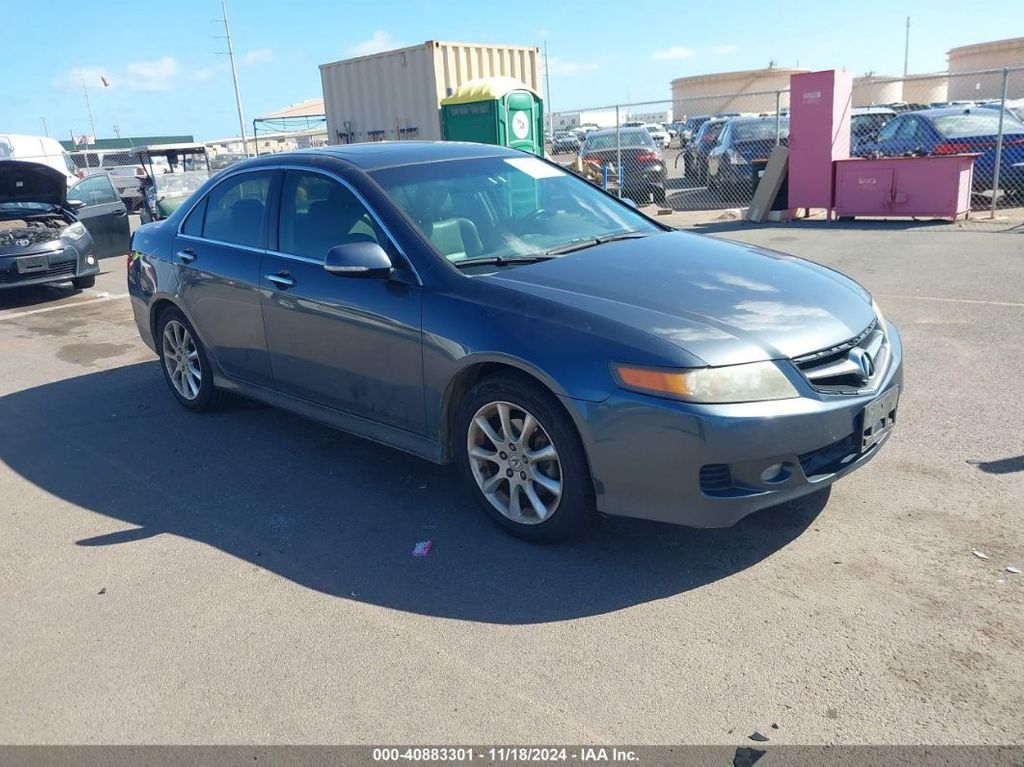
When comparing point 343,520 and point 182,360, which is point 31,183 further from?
point 343,520

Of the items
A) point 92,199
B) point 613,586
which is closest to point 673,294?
point 613,586

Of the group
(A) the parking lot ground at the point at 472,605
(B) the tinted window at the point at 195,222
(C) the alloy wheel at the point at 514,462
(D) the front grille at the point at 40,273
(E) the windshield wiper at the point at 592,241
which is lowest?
(A) the parking lot ground at the point at 472,605

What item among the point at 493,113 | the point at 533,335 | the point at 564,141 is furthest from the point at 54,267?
the point at 564,141

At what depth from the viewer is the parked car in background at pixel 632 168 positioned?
17734 mm

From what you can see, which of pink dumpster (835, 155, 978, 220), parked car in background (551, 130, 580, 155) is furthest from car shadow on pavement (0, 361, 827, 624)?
parked car in background (551, 130, 580, 155)

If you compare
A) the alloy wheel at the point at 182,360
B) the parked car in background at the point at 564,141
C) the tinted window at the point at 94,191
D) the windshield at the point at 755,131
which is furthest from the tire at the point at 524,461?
the parked car in background at the point at 564,141

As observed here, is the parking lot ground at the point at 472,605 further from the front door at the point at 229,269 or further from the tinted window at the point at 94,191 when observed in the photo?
the tinted window at the point at 94,191

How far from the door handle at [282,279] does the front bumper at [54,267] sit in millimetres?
7382

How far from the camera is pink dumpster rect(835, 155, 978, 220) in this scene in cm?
1273

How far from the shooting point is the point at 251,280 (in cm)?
493

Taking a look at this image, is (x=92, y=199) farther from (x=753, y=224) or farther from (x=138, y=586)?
(x=138, y=586)

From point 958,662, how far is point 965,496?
1.37 m

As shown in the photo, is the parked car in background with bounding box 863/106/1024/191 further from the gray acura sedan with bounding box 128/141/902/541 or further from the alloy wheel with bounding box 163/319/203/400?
the alloy wheel with bounding box 163/319/203/400

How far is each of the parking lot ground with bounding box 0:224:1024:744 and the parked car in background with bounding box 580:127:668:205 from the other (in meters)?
13.1
